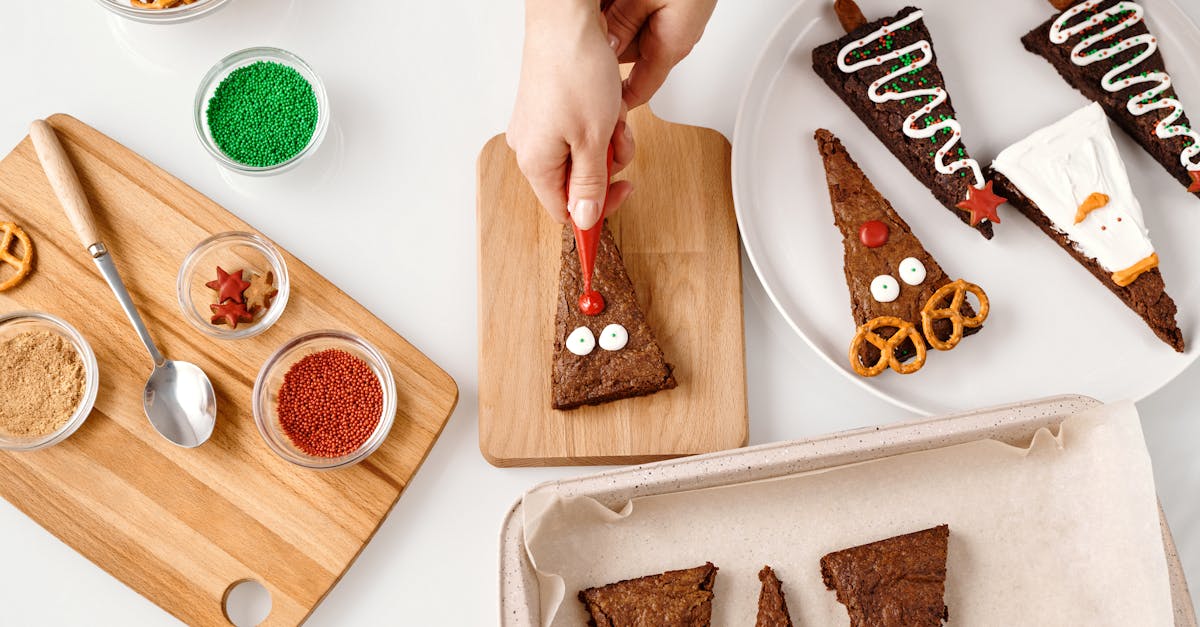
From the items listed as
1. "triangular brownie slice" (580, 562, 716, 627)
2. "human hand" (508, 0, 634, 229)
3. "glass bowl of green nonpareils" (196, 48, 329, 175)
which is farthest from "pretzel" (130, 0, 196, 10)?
"triangular brownie slice" (580, 562, 716, 627)

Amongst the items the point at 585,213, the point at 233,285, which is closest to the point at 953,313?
the point at 585,213

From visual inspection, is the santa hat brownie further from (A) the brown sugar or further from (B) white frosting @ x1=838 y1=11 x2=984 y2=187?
(A) the brown sugar

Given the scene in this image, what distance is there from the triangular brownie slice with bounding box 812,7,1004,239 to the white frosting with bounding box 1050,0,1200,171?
1.31 feet

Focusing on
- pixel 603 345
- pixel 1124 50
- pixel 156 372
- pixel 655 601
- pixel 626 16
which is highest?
pixel 626 16

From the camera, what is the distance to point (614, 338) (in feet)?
8.42

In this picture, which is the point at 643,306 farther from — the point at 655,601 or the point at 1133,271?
the point at 1133,271

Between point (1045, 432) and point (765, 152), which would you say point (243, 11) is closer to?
point (765, 152)

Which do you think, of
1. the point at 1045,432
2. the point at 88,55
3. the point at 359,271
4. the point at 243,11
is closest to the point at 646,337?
the point at 359,271

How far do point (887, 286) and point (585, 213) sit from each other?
92cm

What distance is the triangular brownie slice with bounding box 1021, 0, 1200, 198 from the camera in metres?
2.74

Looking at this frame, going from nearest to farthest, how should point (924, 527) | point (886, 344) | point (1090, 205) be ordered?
1. point (924, 527)
2. point (886, 344)
3. point (1090, 205)

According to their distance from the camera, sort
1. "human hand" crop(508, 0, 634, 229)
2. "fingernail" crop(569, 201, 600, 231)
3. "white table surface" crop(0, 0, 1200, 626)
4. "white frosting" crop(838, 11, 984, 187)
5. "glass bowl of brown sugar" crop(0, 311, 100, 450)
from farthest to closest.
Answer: "white frosting" crop(838, 11, 984, 187) → "white table surface" crop(0, 0, 1200, 626) → "glass bowl of brown sugar" crop(0, 311, 100, 450) → "fingernail" crop(569, 201, 600, 231) → "human hand" crop(508, 0, 634, 229)

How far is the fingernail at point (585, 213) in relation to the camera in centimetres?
224

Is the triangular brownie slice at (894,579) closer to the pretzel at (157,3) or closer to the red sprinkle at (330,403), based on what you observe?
the red sprinkle at (330,403)
